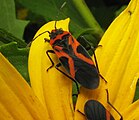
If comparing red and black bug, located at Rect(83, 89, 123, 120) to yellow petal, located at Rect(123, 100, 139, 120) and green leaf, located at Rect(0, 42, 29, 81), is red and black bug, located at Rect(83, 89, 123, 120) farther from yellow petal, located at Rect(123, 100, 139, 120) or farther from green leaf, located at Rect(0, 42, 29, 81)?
green leaf, located at Rect(0, 42, 29, 81)

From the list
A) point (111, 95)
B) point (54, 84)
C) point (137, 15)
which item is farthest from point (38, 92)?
point (137, 15)

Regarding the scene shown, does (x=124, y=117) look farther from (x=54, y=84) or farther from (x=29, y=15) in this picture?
(x=29, y=15)

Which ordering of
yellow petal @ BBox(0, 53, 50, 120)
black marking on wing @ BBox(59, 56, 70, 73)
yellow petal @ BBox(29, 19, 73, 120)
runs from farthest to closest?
black marking on wing @ BBox(59, 56, 70, 73)
yellow petal @ BBox(29, 19, 73, 120)
yellow petal @ BBox(0, 53, 50, 120)

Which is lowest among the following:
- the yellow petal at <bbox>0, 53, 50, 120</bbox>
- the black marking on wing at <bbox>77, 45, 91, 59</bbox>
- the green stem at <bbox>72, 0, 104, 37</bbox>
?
the green stem at <bbox>72, 0, 104, 37</bbox>

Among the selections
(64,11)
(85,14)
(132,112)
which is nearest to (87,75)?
(132,112)

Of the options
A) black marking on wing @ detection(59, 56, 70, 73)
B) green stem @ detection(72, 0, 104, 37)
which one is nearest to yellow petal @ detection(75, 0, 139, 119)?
black marking on wing @ detection(59, 56, 70, 73)

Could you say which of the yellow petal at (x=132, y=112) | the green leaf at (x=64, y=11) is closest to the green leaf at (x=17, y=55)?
the yellow petal at (x=132, y=112)

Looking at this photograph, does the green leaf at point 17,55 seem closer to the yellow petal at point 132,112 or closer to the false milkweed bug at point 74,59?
the false milkweed bug at point 74,59
